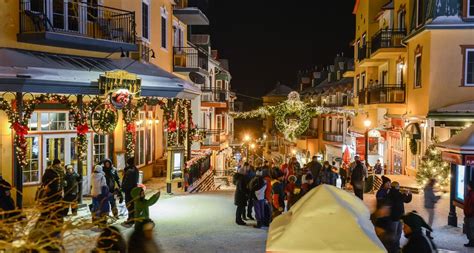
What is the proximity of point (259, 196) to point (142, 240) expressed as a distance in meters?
5.81

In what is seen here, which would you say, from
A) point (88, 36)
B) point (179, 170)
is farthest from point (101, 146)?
point (88, 36)

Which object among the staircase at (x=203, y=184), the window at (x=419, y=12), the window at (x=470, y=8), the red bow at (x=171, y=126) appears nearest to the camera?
the red bow at (x=171, y=126)

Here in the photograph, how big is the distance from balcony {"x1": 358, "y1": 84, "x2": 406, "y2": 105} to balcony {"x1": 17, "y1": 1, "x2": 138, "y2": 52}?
1451cm

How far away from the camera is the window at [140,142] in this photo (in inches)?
898

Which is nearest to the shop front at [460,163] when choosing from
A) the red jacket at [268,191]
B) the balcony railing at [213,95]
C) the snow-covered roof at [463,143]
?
the snow-covered roof at [463,143]

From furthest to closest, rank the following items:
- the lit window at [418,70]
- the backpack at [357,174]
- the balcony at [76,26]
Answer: the lit window at [418,70]
the backpack at [357,174]
the balcony at [76,26]

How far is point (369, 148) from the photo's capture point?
3145cm

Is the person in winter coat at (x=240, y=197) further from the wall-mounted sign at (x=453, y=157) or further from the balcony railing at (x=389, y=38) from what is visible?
the balcony railing at (x=389, y=38)

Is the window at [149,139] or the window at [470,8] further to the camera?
the window at [149,139]

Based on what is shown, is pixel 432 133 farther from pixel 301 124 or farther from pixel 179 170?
pixel 179 170

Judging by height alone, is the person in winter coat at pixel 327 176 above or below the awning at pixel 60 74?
below

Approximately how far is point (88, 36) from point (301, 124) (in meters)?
13.9

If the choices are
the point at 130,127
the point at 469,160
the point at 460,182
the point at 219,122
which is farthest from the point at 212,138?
the point at 469,160

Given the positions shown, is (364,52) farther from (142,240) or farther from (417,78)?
(142,240)
